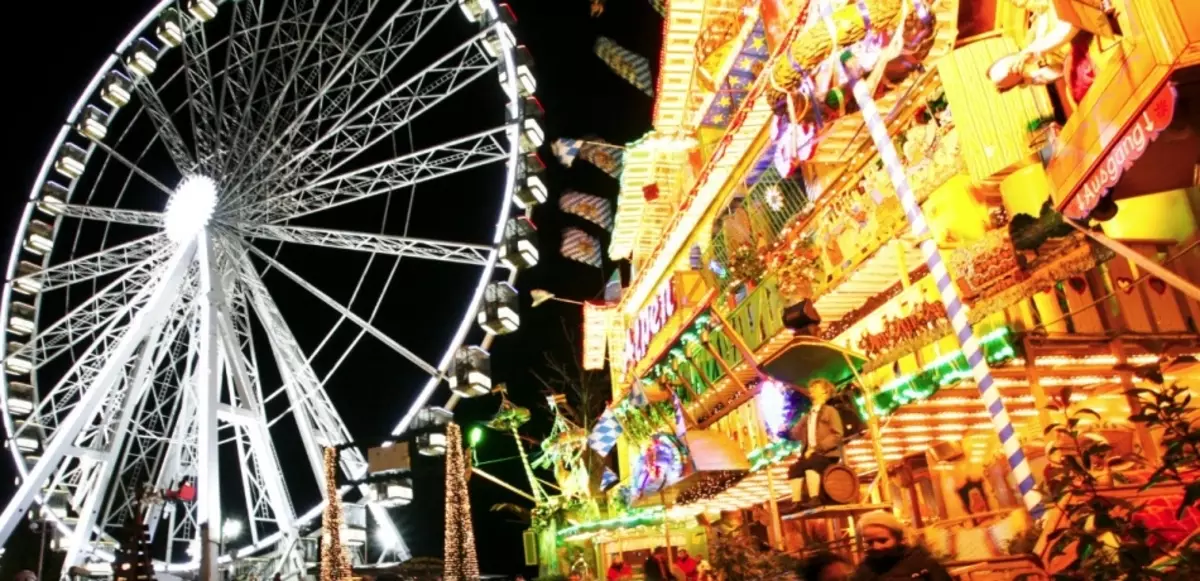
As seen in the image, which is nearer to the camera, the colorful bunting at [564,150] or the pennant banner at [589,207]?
the colorful bunting at [564,150]

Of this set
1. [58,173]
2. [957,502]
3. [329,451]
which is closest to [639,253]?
[329,451]

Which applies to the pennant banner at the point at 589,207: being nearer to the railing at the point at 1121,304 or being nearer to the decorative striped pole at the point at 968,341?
the railing at the point at 1121,304

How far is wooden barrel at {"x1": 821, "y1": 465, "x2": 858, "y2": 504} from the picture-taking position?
7.23 meters

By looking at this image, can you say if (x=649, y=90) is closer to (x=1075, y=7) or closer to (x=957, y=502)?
(x=957, y=502)

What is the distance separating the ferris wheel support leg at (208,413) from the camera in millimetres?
15484

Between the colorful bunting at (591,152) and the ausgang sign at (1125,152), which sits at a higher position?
the colorful bunting at (591,152)

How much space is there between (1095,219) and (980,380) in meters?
1.90

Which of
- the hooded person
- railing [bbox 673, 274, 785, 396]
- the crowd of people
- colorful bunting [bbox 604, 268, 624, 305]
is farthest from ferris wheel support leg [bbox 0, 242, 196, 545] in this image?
the hooded person

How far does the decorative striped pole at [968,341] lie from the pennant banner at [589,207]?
20110 millimetres

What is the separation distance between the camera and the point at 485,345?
19.4 metres

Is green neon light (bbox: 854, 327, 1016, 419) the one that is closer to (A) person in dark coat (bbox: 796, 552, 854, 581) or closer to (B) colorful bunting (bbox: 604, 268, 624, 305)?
→ (A) person in dark coat (bbox: 796, 552, 854, 581)

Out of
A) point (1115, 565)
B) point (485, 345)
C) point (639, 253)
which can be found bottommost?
point (1115, 565)

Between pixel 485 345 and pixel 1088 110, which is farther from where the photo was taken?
pixel 485 345

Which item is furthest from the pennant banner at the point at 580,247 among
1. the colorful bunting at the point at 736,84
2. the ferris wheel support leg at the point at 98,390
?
the ferris wheel support leg at the point at 98,390
